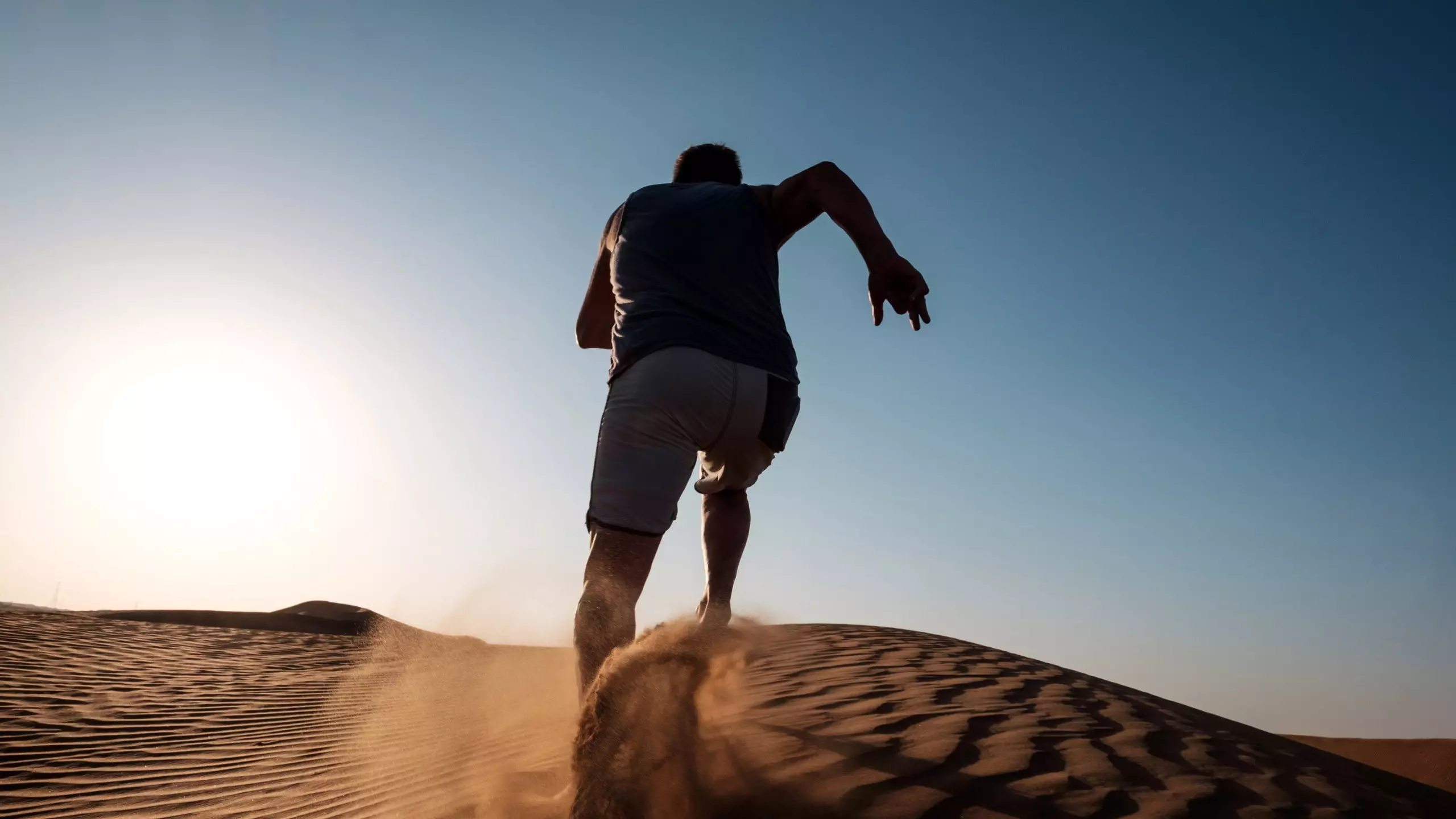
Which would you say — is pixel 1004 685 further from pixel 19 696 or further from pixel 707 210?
pixel 19 696

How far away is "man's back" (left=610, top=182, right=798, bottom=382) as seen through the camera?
2080 millimetres

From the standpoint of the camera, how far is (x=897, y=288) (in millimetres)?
2018

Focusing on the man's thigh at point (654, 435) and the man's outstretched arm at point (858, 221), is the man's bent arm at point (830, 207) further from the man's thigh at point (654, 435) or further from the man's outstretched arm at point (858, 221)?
the man's thigh at point (654, 435)

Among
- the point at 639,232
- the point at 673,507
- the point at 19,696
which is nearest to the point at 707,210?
the point at 639,232

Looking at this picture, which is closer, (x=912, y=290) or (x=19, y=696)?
(x=912, y=290)

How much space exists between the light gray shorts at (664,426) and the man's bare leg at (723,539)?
361mm

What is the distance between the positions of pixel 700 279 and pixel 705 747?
1.26 metres

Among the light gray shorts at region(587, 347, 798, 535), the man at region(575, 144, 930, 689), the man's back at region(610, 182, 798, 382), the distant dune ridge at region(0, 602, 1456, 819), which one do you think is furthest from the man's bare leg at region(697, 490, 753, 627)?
the man's back at region(610, 182, 798, 382)

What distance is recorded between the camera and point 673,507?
1.96 meters

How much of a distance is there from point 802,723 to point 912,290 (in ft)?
4.26

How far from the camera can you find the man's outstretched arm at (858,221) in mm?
2006

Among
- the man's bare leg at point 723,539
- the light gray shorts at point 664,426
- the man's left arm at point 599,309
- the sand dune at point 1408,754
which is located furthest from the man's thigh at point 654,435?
the sand dune at point 1408,754

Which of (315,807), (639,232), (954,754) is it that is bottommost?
(315,807)

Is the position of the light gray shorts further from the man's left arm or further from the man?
the man's left arm
